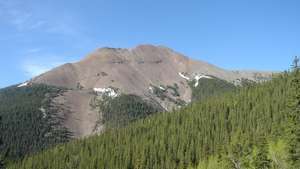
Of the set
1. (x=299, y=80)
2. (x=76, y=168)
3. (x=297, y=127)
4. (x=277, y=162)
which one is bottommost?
(x=76, y=168)

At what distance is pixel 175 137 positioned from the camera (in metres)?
199

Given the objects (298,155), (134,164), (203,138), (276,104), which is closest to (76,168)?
(134,164)

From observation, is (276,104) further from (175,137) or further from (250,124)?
(175,137)

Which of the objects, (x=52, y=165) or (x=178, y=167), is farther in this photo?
(x=52, y=165)

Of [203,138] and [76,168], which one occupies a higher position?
[203,138]

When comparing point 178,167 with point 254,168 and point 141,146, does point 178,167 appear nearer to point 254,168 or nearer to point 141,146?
point 141,146

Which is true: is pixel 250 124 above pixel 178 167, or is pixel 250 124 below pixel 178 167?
above

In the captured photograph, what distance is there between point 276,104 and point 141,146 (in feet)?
211

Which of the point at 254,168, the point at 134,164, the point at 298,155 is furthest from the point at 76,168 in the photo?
the point at 298,155

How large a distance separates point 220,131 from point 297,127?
138 meters

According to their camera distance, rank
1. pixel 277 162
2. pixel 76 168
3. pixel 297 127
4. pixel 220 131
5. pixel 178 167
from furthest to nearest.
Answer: pixel 220 131 → pixel 76 168 → pixel 178 167 → pixel 277 162 → pixel 297 127

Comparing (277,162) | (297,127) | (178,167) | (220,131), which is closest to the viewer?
(297,127)

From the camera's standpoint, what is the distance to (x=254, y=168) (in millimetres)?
78062

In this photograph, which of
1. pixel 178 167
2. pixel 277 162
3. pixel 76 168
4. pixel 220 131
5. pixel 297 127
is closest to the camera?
Result: pixel 297 127
